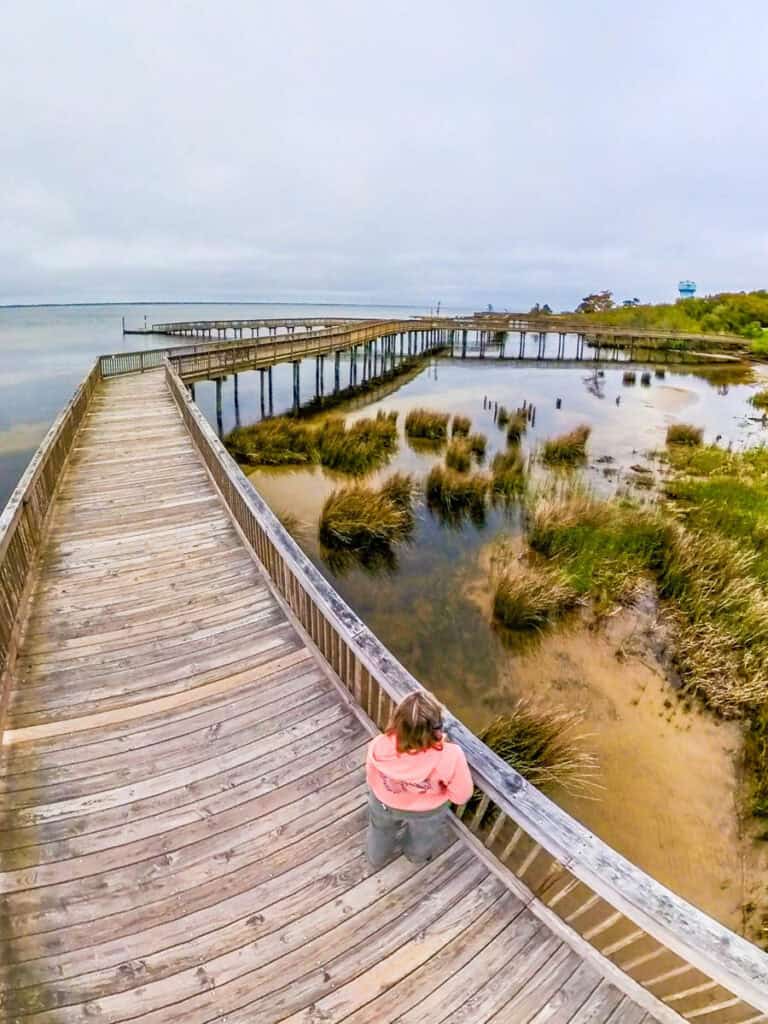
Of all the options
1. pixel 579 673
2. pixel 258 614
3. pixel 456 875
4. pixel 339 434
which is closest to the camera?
pixel 456 875

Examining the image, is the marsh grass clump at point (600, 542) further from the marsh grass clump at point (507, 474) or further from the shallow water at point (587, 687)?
the marsh grass clump at point (507, 474)

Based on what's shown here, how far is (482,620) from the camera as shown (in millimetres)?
8867

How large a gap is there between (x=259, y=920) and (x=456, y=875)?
3.72ft

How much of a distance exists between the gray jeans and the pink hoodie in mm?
78

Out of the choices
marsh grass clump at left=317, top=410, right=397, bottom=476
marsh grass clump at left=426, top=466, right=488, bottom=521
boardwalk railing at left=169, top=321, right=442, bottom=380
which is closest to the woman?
marsh grass clump at left=426, top=466, right=488, bottom=521

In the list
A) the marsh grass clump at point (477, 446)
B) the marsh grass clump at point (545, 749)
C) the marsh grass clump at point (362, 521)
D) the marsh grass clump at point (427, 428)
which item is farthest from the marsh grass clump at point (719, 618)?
the marsh grass clump at point (427, 428)

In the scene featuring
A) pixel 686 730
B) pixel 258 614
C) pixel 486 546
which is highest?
pixel 258 614

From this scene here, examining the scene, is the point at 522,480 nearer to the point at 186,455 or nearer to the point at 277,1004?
the point at 186,455

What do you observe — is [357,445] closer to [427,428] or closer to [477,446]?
[427,428]

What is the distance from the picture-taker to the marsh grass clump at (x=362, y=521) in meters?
11.6

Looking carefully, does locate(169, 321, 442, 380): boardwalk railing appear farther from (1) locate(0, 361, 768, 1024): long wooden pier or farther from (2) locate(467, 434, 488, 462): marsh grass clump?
(1) locate(0, 361, 768, 1024): long wooden pier

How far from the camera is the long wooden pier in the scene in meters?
2.42

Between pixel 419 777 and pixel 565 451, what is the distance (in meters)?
17.2

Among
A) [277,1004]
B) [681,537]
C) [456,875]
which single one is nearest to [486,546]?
[681,537]
